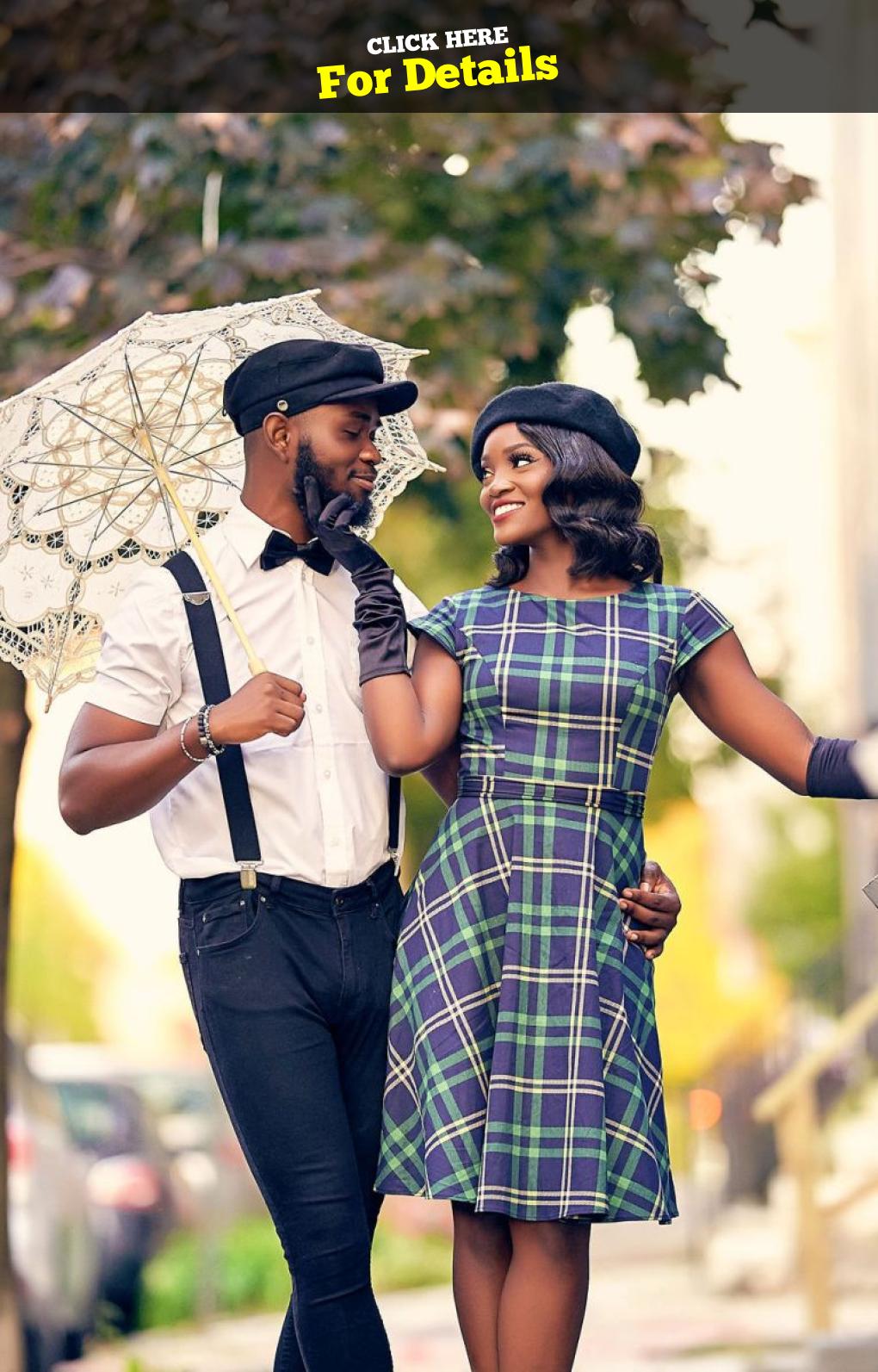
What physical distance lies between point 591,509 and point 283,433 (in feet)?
1.86

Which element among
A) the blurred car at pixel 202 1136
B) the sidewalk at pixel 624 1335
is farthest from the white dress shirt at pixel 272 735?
the blurred car at pixel 202 1136

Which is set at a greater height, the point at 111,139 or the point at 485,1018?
the point at 111,139

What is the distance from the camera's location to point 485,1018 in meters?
3.63

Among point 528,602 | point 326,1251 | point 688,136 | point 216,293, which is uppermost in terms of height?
point 688,136

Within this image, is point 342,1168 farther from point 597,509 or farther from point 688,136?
point 688,136

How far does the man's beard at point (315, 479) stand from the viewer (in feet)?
12.4

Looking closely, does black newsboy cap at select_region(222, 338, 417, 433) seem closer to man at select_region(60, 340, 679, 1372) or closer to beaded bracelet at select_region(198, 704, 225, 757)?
man at select_region(60, 340, 679, 1372)

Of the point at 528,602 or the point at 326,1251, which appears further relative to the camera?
the point at 528,602

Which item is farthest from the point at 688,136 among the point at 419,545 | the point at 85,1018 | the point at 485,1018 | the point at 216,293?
the point at 85,1018

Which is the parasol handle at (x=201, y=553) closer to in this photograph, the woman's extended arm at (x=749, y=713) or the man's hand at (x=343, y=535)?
the man's hand at (x=343, y=535)

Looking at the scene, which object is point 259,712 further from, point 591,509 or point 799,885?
point 799,885

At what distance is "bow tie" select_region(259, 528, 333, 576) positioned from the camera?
12.4 ft

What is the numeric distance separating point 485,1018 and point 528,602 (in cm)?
72

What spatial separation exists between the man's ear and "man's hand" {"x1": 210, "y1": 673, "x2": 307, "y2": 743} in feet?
1.73
